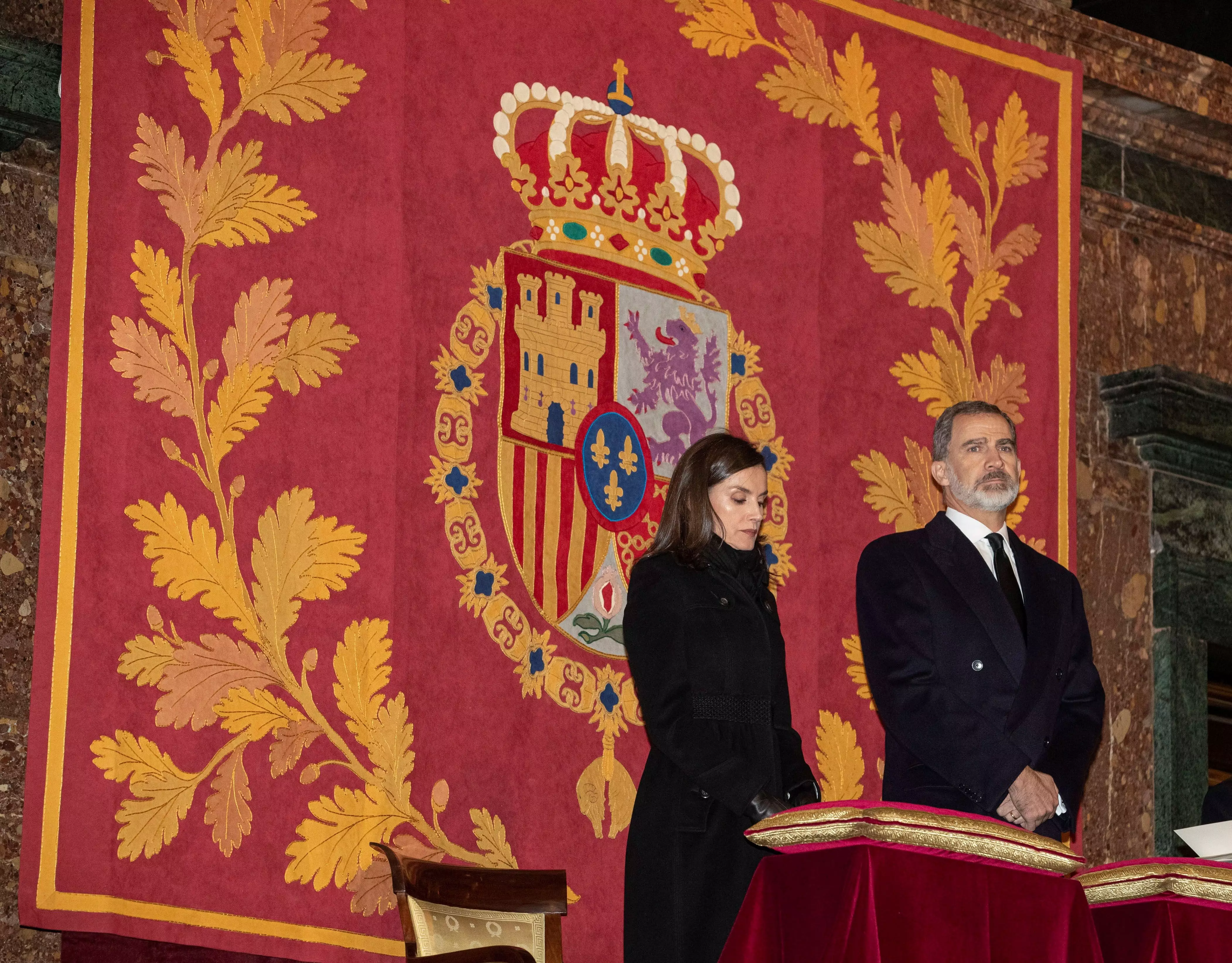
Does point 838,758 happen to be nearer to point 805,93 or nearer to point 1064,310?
point 1064,310

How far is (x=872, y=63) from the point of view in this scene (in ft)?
18.5

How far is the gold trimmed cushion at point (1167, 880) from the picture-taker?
10.2ft

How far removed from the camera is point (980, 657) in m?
3.75

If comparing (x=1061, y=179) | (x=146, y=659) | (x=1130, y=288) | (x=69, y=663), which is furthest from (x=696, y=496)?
(x=1130, y=288)

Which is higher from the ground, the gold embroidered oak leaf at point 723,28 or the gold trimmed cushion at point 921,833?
the gold embroidered oak leaf at point 723,28

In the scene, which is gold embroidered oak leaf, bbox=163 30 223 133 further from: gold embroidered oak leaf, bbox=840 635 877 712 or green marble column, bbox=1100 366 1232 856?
green marble column, bbox=1100 366 1232 856

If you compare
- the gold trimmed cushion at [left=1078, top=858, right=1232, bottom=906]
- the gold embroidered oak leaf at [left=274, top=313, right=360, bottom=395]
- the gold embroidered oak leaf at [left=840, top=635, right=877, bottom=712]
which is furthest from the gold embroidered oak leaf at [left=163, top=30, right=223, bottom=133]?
the gold trimmed cushion at [left=1078, top=858, right=1232, bottom=906]

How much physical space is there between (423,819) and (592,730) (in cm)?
55

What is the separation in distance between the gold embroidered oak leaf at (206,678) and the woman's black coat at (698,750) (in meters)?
1.05

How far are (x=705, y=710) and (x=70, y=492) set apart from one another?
1.55m

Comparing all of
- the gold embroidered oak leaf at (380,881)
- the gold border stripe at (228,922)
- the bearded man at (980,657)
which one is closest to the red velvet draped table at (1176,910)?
the bearded man at (980,657)

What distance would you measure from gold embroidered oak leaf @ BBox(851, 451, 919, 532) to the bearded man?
1305mm

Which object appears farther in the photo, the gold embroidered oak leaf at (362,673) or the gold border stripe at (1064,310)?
the gold border stripe at (1064,310)

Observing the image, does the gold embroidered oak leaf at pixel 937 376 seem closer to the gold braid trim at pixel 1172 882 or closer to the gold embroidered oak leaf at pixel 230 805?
the gold embroidered oak leaf at pixel 230 805
